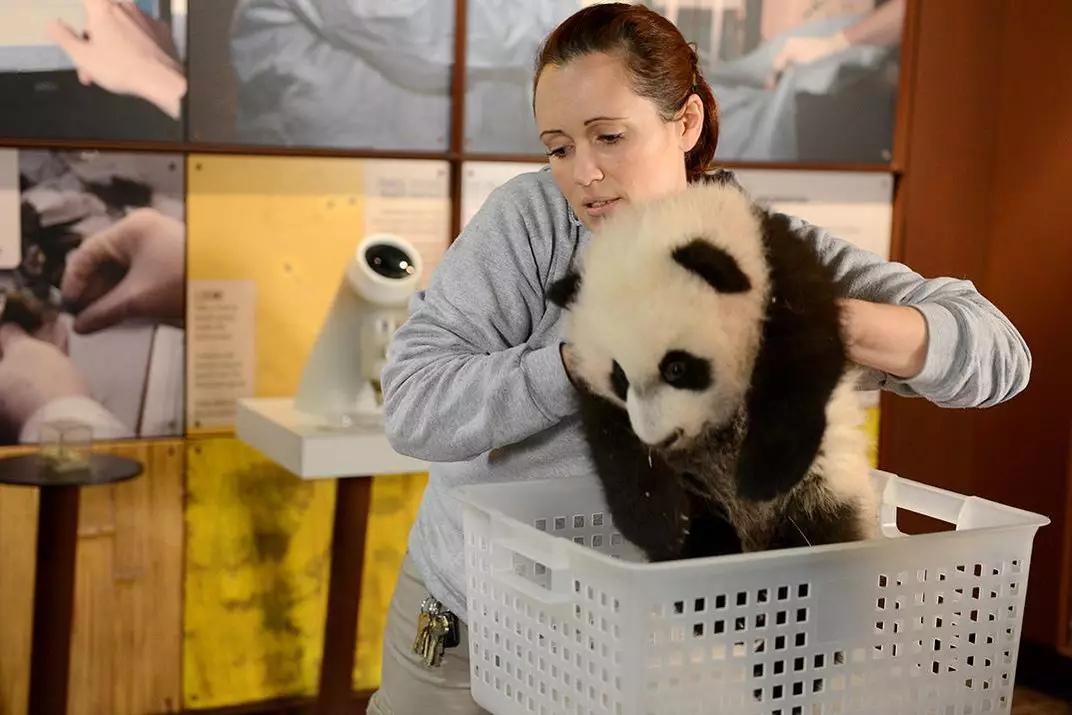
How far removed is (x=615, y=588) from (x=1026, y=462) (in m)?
3.04

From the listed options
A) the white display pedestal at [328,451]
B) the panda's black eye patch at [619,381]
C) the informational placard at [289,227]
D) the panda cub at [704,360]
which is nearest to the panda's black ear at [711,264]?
the panda cub at [704,360]

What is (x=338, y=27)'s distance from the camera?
3.18 meters

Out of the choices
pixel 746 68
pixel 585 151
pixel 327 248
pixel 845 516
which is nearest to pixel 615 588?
pixel 845 516

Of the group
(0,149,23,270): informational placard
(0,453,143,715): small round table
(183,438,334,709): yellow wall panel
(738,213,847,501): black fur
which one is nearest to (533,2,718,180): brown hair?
(738,213,847,501): black fur

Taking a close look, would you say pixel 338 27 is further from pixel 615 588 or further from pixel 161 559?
pixel 615 588

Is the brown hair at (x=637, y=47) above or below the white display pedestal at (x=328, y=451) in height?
above

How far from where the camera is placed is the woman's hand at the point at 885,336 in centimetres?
122

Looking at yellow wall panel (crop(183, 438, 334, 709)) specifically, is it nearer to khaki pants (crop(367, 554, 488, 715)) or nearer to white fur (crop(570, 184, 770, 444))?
khaki pants (crop(367, 554, 488, 715))

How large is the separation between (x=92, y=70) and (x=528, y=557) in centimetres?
229

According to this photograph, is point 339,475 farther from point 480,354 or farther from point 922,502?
point 922,502

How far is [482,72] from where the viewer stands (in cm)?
335

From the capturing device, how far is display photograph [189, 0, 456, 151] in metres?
3.07

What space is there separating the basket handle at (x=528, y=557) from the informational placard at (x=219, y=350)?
210 centimetres

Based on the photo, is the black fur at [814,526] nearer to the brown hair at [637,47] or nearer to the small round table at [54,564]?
the brown hair at [637,47]
